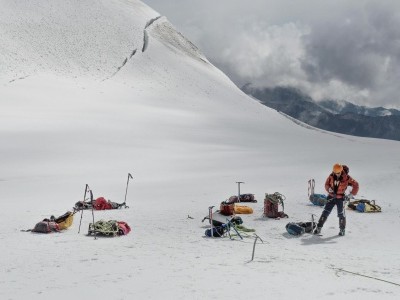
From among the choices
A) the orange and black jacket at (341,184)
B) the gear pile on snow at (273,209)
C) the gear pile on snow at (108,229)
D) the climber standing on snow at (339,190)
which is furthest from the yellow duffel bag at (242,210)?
the gear pile on snow at (108,229)

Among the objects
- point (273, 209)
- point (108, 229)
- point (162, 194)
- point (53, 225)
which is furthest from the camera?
point (162, 194)

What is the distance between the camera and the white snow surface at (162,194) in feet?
27.9

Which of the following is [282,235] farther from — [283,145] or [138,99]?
[138,99]

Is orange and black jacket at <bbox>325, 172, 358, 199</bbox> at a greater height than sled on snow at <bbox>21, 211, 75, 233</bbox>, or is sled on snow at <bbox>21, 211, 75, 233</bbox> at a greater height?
orange and black jacket at <bbox>325, 172, 358, 199</bbox>

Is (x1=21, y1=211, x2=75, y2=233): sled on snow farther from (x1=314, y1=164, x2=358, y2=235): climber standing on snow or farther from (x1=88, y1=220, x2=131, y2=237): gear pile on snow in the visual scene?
(x1=314, y1=164, x2=358, y2=235): climber standing on snow

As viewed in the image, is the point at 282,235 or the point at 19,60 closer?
the point at 282,235

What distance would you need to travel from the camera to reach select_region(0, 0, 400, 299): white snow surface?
8.49m

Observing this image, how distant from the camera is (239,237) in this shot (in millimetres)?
12711

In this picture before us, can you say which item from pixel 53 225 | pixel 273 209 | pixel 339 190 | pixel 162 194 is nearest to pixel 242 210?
pixel 273 209

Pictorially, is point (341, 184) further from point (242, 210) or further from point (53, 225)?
point (53, 225)

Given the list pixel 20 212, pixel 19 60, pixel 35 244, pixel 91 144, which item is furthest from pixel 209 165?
pixel 19 60

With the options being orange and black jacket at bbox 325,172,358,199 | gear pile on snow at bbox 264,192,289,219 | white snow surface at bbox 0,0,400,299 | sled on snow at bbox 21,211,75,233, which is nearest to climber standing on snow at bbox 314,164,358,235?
orange and black jacket at bbox 325,172,358,199

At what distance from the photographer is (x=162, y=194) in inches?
826

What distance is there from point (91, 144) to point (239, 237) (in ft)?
83.4
